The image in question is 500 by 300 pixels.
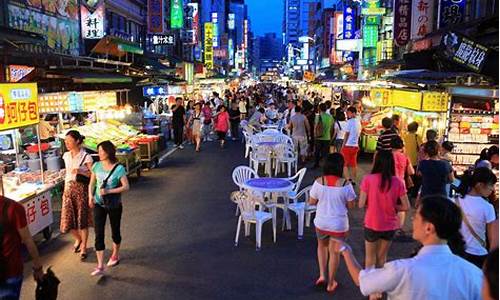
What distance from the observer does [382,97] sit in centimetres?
1767

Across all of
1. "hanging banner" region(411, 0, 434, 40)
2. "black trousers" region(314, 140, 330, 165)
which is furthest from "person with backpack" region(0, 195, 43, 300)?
"hanging banner" region(411, 0, 434, 40)

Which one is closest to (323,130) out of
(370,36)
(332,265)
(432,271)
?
(332,265)

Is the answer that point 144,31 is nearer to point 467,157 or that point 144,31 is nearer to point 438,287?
point 467,157

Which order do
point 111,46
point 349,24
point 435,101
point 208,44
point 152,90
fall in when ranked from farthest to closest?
point 208,44 < point 349,24 < point 152,90 < point 111,46 < point 435,101

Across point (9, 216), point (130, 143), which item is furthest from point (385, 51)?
point (9, 216)

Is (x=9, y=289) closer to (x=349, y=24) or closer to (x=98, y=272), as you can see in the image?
(x=98, y=272)

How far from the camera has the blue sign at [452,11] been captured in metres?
18.1

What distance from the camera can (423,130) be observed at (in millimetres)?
13664

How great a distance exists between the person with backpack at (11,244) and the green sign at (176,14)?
128 feet

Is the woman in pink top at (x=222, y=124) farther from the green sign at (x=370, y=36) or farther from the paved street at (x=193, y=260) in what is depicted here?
the green sign at (x=370, y=36)

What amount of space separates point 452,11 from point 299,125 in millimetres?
7441

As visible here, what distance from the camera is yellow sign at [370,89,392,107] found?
17195 millimetres

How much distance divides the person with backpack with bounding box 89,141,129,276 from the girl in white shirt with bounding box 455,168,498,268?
425 centimetres

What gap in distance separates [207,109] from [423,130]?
11.6 meters
